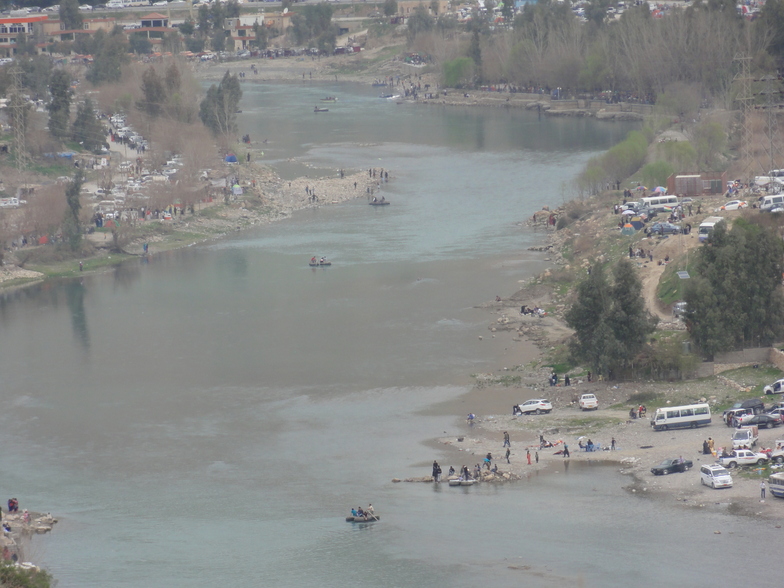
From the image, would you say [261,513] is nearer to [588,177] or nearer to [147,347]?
[147,347]

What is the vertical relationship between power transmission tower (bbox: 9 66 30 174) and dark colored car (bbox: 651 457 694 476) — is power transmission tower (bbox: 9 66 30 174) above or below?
above

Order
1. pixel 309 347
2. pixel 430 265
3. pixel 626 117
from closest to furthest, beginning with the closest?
pixel 309 347 → pixel 430 265 → pixel 626 117

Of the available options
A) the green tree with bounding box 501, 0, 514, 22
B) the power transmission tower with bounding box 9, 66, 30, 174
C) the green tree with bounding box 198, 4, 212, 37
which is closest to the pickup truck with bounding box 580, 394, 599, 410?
the power transmission tower with bounding box 9, 66, 30, 174

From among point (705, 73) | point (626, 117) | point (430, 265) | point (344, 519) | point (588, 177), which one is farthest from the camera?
point (626, 117)

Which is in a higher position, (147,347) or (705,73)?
(705,73)

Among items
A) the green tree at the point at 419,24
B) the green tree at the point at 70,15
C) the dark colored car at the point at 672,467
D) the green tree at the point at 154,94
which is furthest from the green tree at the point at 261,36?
the dark colored car at the point at 672,467

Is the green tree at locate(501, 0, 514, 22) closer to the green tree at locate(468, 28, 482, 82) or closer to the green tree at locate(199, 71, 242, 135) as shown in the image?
the green tree at locate(468, 28, 482, 82)

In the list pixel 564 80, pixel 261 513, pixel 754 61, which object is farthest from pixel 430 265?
pixel 564 80

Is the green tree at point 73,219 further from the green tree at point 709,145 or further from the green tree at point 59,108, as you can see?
the green tree at point 709,145
